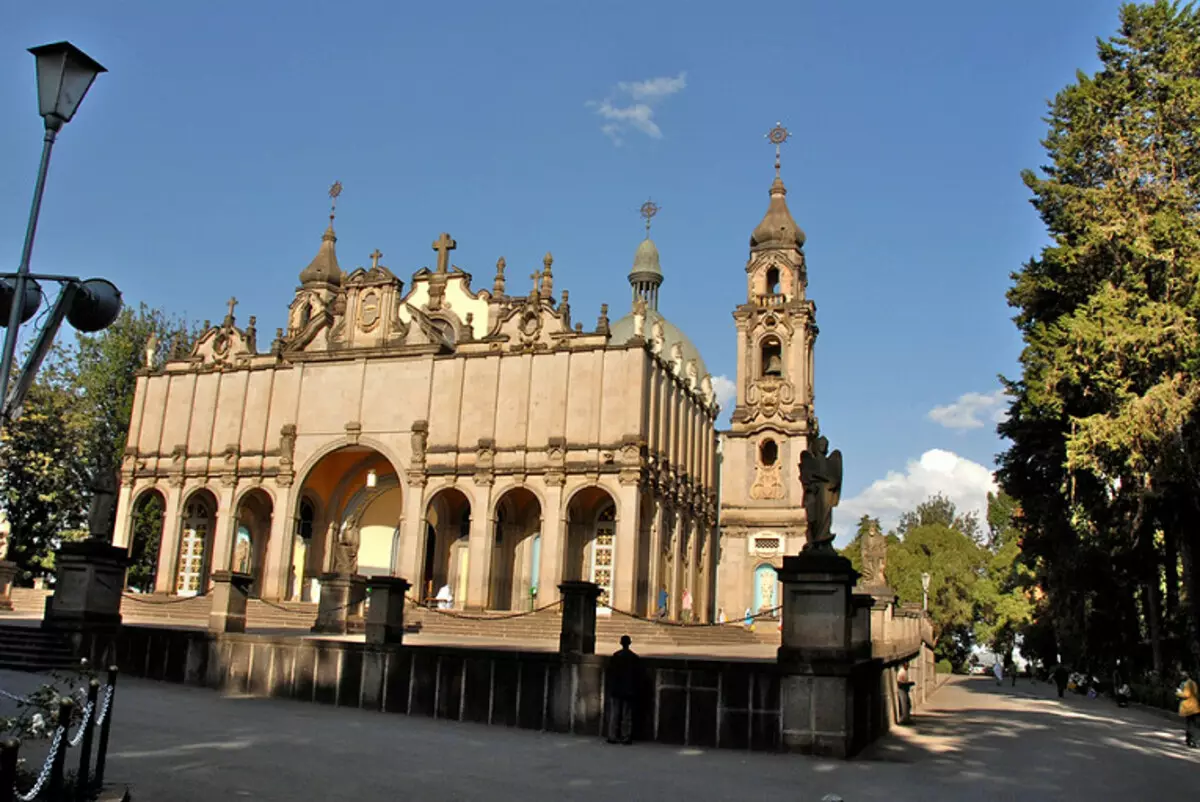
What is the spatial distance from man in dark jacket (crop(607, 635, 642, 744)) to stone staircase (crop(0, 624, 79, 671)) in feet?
36.8

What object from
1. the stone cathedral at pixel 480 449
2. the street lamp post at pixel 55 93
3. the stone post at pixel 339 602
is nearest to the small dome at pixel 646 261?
the stone cathedral at pixel 480 449

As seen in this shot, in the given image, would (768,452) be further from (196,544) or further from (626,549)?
(196,544)

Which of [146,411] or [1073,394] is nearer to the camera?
[1073,394]

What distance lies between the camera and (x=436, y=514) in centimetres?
4178

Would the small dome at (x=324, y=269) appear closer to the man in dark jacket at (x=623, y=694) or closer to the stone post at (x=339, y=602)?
the stone post at (x=339, y=602)

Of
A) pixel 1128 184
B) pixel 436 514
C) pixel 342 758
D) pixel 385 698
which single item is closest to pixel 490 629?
pixel 436 514

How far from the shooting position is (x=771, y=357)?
47031mm

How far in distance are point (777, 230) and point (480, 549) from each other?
2094cm

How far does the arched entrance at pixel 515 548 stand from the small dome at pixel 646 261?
1587 inches

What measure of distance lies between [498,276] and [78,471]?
2023cm

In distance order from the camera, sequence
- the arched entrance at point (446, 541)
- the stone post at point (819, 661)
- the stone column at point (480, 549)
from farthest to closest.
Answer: the arched entrance at point (446, 541), the stone column at point (480, 549), the stone post at point (819, 661)

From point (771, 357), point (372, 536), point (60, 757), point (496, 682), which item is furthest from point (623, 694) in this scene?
point (771, 357)

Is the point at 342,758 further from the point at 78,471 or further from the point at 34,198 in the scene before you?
the point at 78,471

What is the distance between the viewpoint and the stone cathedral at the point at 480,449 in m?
38.1
